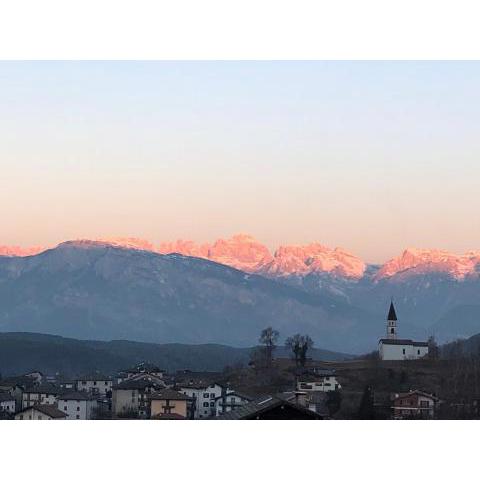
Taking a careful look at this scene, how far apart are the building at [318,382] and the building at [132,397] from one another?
8932 millimetres

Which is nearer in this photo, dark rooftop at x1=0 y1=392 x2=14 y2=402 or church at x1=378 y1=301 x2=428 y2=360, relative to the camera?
dark rooftop at x1=0 y1=392 x2=14 y2=402

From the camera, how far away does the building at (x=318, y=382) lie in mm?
66562

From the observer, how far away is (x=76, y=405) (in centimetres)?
6378

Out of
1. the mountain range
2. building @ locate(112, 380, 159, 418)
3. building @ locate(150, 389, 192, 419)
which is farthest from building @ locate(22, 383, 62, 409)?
the mountain range

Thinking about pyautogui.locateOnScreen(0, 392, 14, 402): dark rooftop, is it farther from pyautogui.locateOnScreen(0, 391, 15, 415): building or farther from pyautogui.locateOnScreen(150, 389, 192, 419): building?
pyautogui.locateOnScreen(150, 389, 192, 419): building

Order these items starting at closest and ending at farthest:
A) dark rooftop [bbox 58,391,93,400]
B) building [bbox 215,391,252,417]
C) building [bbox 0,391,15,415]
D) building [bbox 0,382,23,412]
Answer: building [bbox 215,391,252,417] → building [bbox 0,391,15,415] → dark rooftop [bbox 58,391,93,400] → building [bbox 0,382,23,412]

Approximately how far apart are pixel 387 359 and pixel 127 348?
95.7 m

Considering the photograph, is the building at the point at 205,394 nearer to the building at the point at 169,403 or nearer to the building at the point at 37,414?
the building at the point at 169,403

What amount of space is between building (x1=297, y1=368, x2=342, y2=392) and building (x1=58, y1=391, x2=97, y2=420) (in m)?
12.3

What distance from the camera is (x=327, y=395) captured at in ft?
205

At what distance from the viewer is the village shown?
180ft

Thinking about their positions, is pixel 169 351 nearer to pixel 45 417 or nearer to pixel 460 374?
pixel 460 374

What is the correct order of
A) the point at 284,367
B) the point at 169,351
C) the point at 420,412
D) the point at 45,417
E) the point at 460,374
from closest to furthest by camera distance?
1. the point at 45,417
2. the point at 420,412
3. the point at 460,374
4. the point at 284,367
5. the point at 169,351
